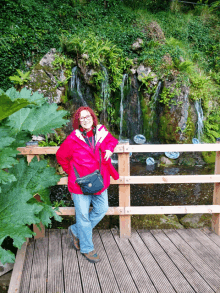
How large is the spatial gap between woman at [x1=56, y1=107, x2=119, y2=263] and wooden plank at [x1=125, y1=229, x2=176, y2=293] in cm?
53

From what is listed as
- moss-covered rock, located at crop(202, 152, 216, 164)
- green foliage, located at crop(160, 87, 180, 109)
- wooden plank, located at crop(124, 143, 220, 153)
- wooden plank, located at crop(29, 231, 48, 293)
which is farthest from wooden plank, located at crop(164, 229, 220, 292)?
green foliage, located at crop(160, 87, 180, 109)

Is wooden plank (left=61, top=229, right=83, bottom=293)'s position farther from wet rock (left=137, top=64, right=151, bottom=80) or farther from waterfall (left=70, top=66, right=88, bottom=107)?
wet rock (left=137, top=64, right=151, bottom=80)

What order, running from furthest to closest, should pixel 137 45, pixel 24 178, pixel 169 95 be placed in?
pixel 137 45
pixel 169 95
pixel 24 178

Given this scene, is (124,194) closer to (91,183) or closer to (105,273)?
(91,183)

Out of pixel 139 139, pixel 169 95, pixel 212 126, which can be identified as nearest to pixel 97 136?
pixel 139 139

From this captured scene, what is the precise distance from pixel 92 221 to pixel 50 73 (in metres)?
6.27

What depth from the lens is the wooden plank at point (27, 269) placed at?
2363mm

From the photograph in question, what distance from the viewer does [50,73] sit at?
25.7ft

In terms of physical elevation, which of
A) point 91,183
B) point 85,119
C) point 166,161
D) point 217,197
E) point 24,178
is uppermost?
point 85,119

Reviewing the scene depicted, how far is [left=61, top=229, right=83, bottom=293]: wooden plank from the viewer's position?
235 centimetres

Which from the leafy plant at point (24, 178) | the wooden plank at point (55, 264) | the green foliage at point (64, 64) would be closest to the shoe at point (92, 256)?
the wooden plank at point (55, 264)

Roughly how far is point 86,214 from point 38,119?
1.21 meters

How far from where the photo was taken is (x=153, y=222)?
3.52 m

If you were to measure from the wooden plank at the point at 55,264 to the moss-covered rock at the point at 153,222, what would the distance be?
44.7 inches
